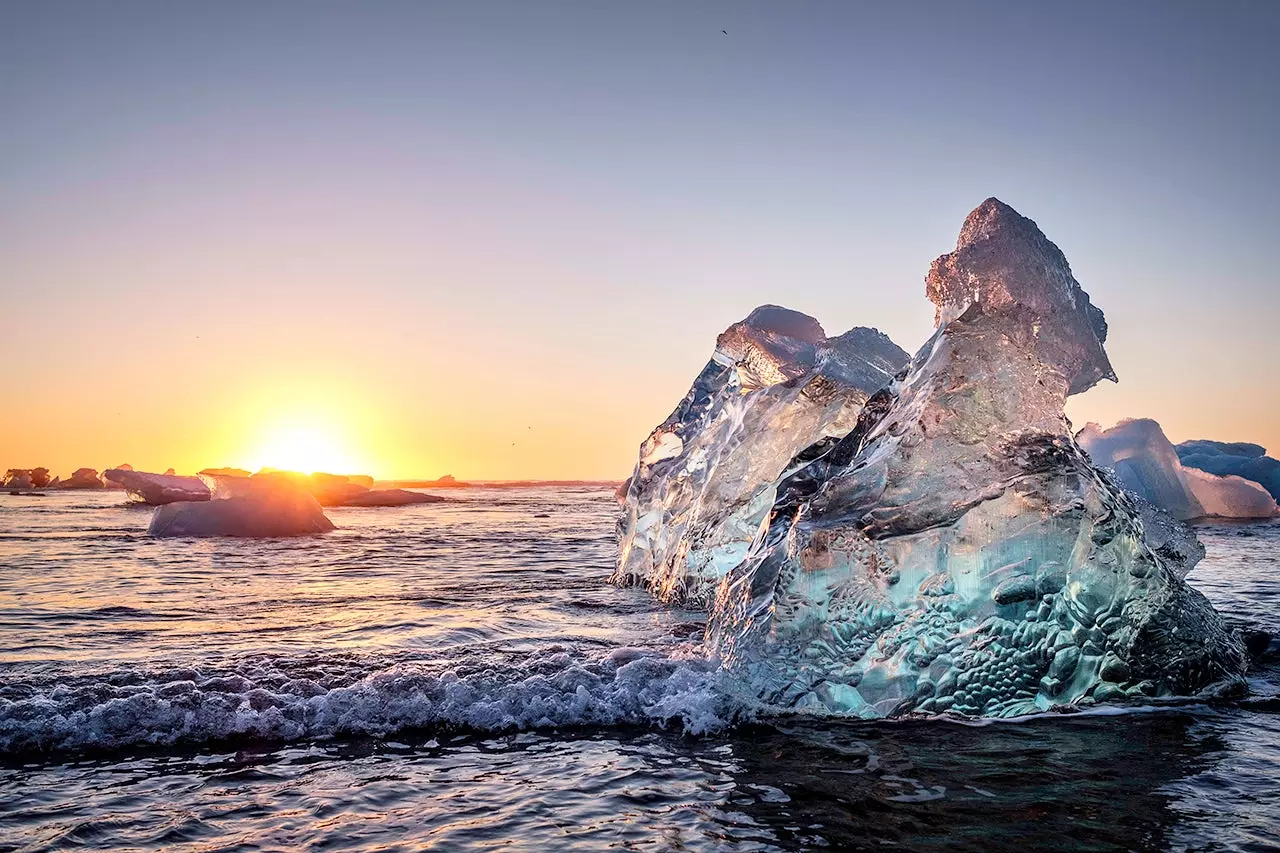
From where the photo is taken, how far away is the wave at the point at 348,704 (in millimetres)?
5014

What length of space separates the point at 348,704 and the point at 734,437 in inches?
271

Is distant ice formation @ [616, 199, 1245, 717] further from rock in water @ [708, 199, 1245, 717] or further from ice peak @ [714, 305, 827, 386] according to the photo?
ice peak @ [714, 305, 827, 386]

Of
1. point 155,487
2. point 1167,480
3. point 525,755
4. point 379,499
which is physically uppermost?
point 1167,480

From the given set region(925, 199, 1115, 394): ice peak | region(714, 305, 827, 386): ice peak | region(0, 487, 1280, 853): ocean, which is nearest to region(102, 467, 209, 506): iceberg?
region(714, 305, 827, 386): ice peak

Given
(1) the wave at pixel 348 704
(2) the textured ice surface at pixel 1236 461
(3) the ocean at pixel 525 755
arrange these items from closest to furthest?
(3) the ocean at pixel 525 755 < (1) the wave at pixel 348 704 < (2) the textured ice surface at pixel 1236 461

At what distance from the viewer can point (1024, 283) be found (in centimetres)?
781

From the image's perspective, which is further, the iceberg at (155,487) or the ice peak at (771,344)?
the iceberg at (155,487)

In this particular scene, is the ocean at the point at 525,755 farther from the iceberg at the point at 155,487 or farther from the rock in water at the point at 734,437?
the iceberg at the point at 155,487

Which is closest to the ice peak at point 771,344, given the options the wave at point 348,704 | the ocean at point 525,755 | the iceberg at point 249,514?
the ocean at point 525,755

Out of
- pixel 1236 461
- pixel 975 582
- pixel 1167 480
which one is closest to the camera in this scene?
pixel 975 582

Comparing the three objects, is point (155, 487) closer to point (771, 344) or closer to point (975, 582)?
point (771, 344)

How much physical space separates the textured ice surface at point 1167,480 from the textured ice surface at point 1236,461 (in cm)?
464

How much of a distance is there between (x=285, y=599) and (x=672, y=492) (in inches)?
197

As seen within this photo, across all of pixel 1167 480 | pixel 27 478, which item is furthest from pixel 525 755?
pixel 27 478
